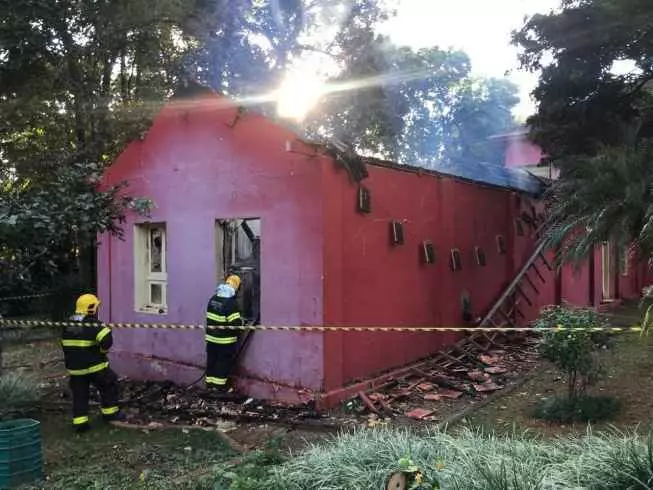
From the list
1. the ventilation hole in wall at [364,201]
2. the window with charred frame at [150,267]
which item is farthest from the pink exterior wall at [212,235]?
the ventilation hole in wall at [364,201]

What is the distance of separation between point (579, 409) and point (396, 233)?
10.9 ft

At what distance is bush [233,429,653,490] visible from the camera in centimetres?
315

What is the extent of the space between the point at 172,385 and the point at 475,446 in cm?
593

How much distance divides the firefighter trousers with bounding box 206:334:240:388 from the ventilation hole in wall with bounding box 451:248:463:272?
12.7 feet

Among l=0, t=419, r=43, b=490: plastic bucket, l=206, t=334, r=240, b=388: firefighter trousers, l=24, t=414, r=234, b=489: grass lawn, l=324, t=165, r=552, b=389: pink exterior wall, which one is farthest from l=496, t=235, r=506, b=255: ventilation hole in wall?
l=0, t=419, r=43, b=490: plastic bucket

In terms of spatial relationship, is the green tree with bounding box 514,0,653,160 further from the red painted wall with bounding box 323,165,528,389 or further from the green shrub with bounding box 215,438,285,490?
the green shrub with bounding box 215,438,285,490

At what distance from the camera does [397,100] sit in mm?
24078

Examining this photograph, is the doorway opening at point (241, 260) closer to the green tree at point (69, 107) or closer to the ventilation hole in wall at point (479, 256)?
the green tree at point (69, 107)

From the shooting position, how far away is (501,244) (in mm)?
11789

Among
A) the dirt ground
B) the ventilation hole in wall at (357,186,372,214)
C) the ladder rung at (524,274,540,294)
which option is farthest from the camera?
the ladder rung at (524,274,540,294)

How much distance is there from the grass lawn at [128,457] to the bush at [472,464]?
3.23 feet

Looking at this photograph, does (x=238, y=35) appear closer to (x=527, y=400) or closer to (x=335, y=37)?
(x=335, y=37)

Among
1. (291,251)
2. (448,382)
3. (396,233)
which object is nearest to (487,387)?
(448,382)

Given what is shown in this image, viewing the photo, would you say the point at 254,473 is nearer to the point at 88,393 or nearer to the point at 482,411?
the point at 482,411
